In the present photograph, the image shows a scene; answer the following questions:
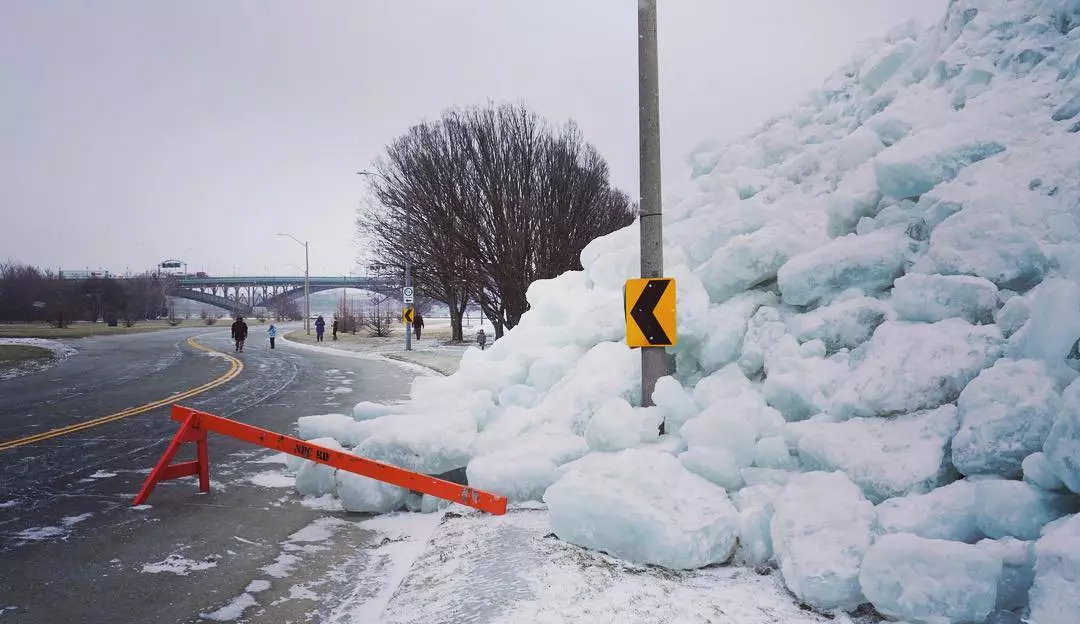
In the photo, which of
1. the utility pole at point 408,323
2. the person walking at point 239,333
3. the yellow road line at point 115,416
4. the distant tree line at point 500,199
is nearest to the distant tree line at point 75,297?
the person walking at point 239,333

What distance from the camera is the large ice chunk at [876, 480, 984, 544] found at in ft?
10.0

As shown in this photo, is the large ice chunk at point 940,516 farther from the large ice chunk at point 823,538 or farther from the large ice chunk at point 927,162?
the large ice chunk at point 927,162

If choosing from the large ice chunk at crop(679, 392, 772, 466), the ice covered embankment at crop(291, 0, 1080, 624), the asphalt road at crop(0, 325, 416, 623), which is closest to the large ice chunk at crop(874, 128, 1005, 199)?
the ice covered embankment at crop(291, 0, 1080, 624)

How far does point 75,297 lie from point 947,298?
8348cm

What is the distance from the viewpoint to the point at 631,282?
5.30 meters

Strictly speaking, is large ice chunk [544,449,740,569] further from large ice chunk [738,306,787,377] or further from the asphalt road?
the asphalt road

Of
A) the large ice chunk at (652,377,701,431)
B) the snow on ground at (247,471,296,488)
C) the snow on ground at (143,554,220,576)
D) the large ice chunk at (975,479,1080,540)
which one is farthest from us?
the snow on ground at (247,471,296,488)

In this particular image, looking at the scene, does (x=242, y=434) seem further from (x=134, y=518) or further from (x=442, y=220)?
(x=442, y=220)

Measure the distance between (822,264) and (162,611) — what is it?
5193 millimetres

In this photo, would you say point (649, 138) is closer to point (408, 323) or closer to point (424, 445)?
point (424, 445)

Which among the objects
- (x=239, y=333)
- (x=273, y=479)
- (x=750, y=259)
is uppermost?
(x=750, y=259)

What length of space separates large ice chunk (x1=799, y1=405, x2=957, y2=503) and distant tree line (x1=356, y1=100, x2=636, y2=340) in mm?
19600

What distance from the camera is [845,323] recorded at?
483cm

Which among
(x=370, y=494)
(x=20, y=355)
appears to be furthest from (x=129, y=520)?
(x=20, y=355)
